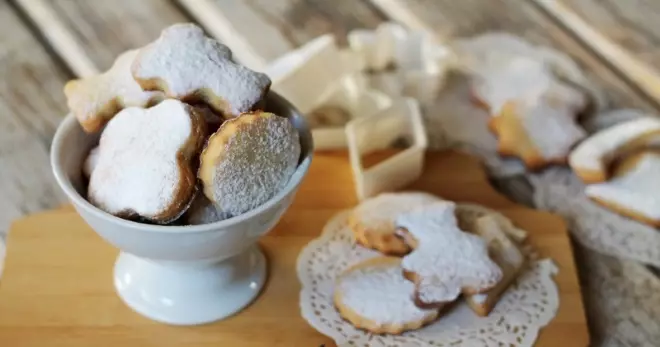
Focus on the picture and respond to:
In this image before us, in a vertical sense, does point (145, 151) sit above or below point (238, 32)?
above

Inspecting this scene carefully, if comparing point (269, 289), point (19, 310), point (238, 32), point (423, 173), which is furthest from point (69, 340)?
point (238, 32)

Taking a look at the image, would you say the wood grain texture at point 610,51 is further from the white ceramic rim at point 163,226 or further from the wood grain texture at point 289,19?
the white ceramic rim at point 163,226

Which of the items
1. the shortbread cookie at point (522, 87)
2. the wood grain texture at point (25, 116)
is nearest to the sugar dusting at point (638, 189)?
the shortbread cookie at point (522, 87)

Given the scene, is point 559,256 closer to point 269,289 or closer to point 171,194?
point 269,289

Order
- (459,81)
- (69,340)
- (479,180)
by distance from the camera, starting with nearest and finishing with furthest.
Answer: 1. (69,340)
2. (479,180)
3. (459,81)

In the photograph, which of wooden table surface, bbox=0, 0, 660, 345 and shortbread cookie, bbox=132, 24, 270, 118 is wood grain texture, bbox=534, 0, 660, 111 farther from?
shortbread cookie, bbox=132, 24, 270, 118

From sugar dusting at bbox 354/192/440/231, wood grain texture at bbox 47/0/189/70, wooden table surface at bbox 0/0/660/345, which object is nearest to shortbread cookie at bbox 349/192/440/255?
sugar dusting at bbox 354/192/440/231

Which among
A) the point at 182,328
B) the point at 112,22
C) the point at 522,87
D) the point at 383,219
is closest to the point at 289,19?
the point at 112,22

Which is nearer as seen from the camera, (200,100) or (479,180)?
(200,100)
